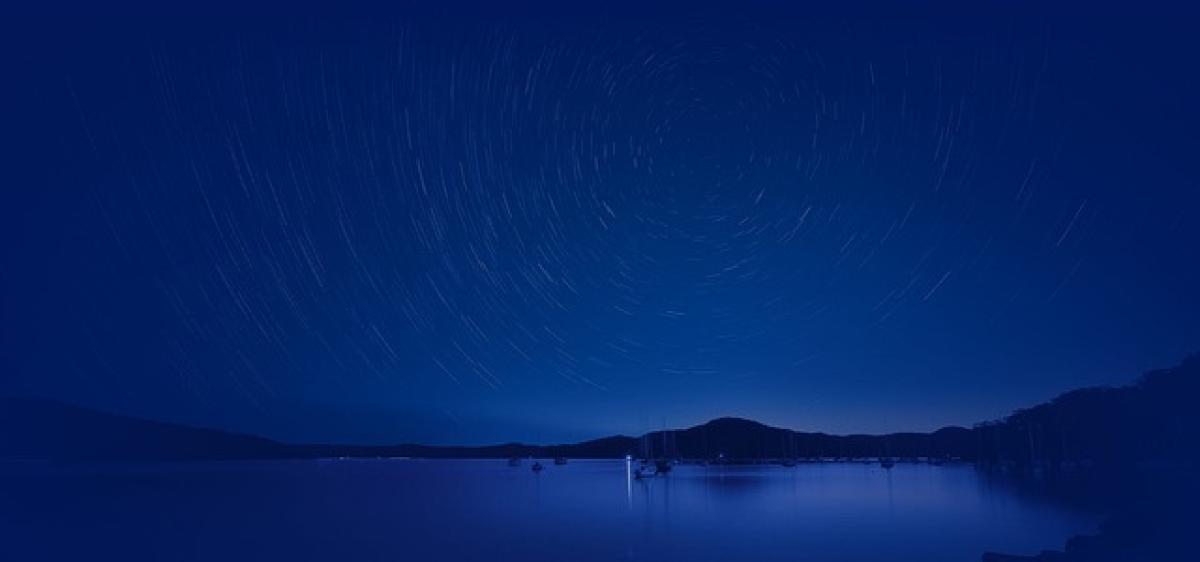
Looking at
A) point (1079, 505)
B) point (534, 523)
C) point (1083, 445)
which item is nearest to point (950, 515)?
point (1079, 505)

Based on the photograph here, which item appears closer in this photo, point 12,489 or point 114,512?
point 114,512

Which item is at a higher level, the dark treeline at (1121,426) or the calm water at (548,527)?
the dark treeline at (1121,426)

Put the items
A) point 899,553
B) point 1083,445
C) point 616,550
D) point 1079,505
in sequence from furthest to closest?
1. point 1083,445
2. point 1079,505
3. point 616,550
4. point 899,553

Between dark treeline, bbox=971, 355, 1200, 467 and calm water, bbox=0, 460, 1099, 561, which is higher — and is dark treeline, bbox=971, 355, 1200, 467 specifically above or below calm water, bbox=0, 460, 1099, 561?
above

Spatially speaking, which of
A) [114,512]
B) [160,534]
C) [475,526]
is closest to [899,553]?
[475,526]

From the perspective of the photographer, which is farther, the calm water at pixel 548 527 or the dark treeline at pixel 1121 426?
the dark treeline at pixel 1121 426

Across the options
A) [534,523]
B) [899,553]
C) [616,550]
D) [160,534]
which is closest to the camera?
[899,553]

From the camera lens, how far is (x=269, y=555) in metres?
42.5

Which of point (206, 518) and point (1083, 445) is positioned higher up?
point (1083, 445)

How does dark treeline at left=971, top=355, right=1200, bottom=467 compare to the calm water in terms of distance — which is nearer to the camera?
the calm water

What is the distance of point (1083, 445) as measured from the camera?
10519cm

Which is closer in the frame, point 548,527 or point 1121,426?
point 548,527

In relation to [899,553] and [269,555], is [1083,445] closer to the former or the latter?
[899,553]

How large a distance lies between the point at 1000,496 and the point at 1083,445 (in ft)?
113
